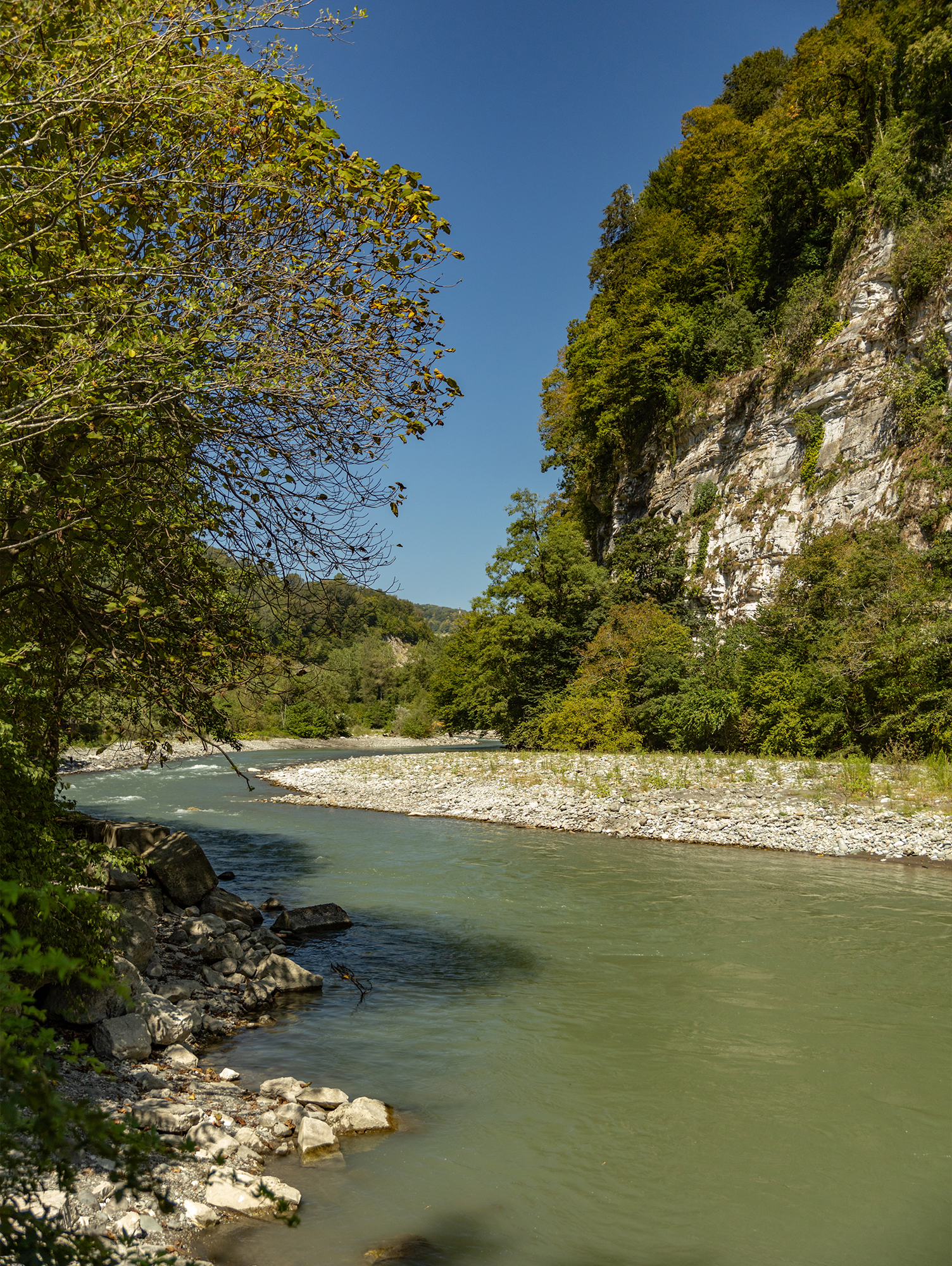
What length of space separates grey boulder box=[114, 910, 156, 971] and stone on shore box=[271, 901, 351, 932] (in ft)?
9.49

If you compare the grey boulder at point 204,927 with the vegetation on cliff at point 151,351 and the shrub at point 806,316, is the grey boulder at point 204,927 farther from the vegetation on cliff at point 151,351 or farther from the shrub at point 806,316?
the shrub at point 806,316

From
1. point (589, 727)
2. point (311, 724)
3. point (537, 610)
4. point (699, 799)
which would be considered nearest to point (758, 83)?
point (537, 610)

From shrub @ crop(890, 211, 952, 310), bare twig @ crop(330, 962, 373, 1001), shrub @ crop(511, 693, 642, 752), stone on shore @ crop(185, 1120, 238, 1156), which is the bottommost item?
bare twig @ crop(330, 962, 373, 1001)

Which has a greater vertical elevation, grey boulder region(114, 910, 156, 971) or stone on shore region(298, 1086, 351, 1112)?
grey boulder region(114, 910, 156, 971)

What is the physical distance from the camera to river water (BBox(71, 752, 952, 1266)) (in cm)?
471

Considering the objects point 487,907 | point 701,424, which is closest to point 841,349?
point 701,424

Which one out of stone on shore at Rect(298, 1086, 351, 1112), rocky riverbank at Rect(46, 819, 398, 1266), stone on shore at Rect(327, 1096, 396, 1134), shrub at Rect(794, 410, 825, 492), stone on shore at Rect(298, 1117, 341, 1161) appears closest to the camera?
rocky riverbank at Rect(46, 819, 398, 1266)

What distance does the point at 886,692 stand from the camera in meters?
21.7

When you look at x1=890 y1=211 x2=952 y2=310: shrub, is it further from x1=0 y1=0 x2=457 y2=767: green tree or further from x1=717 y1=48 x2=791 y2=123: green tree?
x1=0 y1=0 x2=457 y2=767: green tree

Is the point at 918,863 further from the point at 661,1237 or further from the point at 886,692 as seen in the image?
the point at 661,1237

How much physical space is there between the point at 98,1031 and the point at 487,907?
6799mm

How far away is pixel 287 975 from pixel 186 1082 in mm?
2900

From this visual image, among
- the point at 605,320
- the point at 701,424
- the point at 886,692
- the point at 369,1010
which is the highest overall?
the point at 605,320

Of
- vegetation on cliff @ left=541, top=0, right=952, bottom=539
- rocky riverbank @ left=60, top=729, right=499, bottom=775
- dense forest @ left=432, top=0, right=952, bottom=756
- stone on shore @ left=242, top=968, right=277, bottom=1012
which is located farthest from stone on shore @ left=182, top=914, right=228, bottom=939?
vegetation on cliff @ left=541, top=0, right=952, bottom=539
